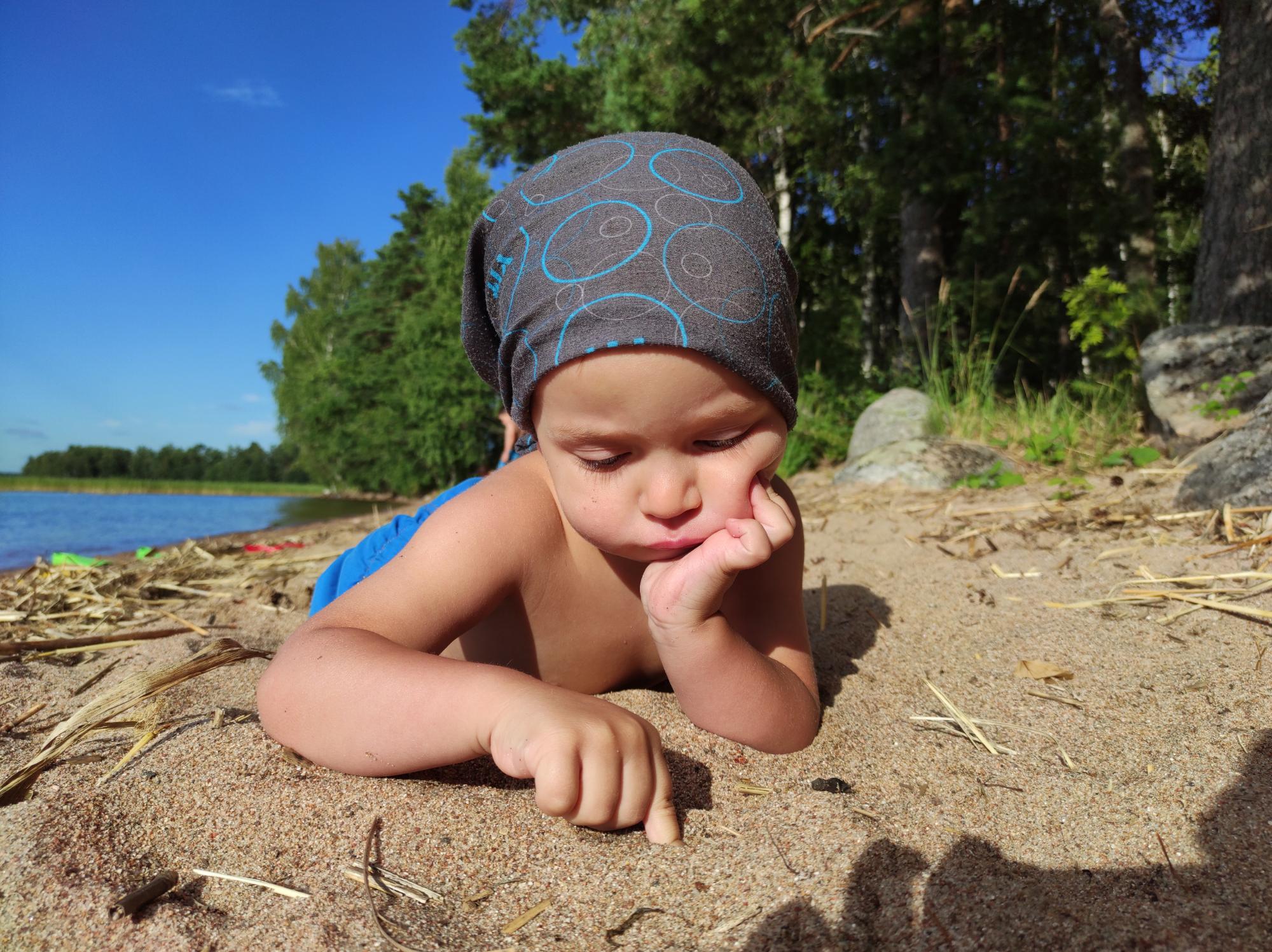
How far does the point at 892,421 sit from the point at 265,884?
303 inches

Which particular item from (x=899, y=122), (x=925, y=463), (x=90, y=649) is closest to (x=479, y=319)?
(x=90, y=649)

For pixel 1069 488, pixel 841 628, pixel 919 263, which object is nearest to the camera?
pixel 841 628

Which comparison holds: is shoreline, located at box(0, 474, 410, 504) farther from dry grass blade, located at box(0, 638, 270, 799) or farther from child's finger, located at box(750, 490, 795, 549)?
child's finger, located at box(750, 490, 795, 549)

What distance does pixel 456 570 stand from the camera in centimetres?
159

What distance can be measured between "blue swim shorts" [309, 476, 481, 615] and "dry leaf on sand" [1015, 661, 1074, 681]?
1.64 metres

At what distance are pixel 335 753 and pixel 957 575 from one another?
8.10ft

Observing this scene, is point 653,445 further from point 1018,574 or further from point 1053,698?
point 1018,574

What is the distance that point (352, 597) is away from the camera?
1.56 metres

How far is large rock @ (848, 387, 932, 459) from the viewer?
25.4 ft

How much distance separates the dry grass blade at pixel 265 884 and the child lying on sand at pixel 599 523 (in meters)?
0.28

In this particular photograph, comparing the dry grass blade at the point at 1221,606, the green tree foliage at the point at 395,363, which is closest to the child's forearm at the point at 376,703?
the dry grass blade at the point at 1221,606

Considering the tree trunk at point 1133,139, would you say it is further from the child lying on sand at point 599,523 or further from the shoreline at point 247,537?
the child lying on sand at point 599,523

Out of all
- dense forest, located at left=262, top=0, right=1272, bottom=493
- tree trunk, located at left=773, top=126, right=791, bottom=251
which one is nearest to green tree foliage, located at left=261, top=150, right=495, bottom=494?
dense forest, located at left=262, top=0, right=1272, bottom=493

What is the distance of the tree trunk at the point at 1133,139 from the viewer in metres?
8.55
